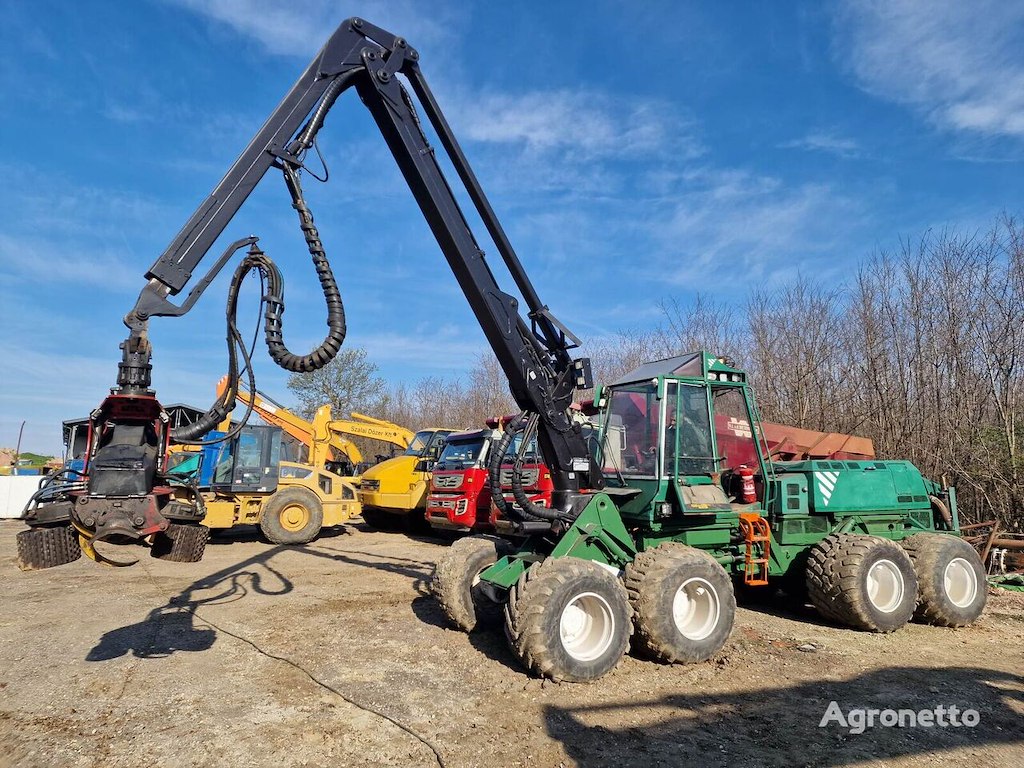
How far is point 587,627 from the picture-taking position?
554 cm

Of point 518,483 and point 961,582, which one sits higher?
point 518,483

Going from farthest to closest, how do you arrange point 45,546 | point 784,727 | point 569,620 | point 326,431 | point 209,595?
point 326,431 < point 209,595 < point 569,620 < point 784,727 < point 45,546

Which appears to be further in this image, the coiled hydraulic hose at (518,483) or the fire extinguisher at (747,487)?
the fire extinguisher at (747,487)

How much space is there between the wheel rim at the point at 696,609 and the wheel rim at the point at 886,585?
86.9 inches

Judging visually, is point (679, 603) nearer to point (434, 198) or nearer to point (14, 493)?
point (434, 198)

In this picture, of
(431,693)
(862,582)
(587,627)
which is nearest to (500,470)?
(587,627)

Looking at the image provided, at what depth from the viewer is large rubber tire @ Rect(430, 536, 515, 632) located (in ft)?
21.7

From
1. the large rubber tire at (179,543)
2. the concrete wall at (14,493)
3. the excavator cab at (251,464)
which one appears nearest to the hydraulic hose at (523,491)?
the large rubber tire at (179,543)

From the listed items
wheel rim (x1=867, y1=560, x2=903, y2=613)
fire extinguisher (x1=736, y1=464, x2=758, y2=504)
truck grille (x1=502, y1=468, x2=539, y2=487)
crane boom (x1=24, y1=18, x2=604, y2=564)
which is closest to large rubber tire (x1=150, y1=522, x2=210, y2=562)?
crane boom (x1=24, y1=18, x2=604, y2=564)

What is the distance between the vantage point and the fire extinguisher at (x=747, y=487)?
6.93 metres

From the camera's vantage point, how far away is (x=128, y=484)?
3.71m

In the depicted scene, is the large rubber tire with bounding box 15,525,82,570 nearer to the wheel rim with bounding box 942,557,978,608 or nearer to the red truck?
the red truck

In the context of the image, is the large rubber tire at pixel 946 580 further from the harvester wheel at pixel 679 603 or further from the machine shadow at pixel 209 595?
the machine shadow at pixel 209 595

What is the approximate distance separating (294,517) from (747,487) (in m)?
10.5
